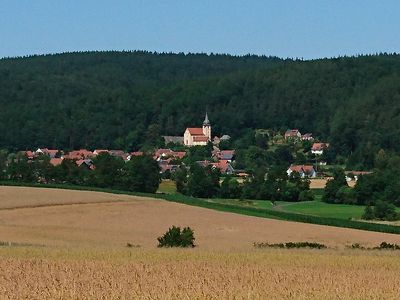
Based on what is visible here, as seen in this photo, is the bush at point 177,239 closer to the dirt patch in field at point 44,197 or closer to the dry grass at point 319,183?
the dirt patch in field at point 44,197

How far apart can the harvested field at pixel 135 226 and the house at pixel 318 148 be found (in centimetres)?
10783

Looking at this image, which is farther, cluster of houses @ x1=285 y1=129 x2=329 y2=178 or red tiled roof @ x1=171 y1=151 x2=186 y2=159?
red tiled roof @ x1=171 y1=151 x2=186 y2=159

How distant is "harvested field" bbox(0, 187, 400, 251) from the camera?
4891cm

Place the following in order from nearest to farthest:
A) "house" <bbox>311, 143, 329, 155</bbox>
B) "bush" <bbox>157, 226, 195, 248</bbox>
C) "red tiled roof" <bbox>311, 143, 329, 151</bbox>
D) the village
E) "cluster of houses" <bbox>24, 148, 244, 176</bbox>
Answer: "bush" <bbox>157, 226, 195, 248</bbox>
the village
"cluster of houses" <bbox>24, 148, 244, 176</bbox>
"house" <bbox>311, 143, 329, 155</bbox>
"red tiled roof" <bbox>311, 143, 329, 151</bbox>

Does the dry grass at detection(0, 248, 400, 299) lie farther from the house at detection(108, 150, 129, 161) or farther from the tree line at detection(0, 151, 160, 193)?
the house at detection(108, 150, 129, 161)

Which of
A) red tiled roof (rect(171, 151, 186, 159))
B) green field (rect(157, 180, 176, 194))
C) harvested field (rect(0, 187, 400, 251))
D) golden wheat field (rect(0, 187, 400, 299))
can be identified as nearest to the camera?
golden wheat field (rect(0, 187, 400, 299))

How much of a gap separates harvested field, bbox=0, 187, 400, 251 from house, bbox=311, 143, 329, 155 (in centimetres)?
10783

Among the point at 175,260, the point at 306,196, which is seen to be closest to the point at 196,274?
the point at 175,260

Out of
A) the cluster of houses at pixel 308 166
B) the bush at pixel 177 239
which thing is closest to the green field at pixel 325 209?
the cluster of houses at pixel 308 166

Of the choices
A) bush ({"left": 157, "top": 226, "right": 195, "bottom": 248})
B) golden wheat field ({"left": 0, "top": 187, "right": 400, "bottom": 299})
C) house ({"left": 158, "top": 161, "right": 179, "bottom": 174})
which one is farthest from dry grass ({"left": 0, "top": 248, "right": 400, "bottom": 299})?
house ({"left": 158, "top": 161, "right": 179, "bottom": 174})

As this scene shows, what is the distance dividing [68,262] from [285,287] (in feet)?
29.5

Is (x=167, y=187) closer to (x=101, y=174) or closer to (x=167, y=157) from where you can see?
(x=101, y=174)

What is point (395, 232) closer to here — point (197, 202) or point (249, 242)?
point (249, 242)

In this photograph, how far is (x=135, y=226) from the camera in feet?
187
